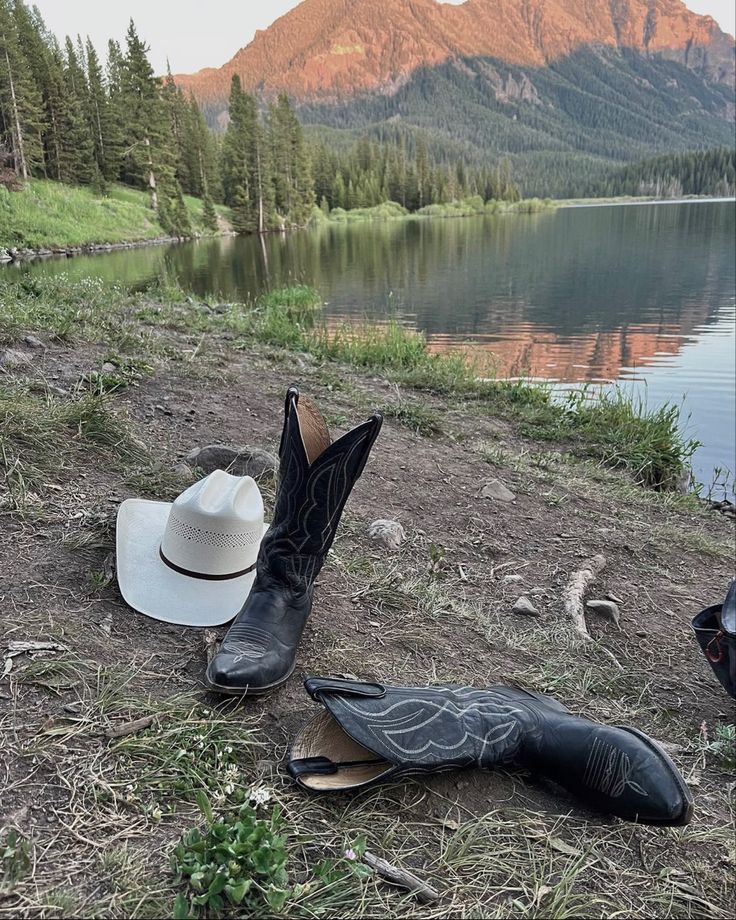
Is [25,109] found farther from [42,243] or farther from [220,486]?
[220,486]

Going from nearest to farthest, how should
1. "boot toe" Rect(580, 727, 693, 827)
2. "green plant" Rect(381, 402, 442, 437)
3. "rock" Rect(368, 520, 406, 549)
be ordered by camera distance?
1. "boot toe" Rect(580, 727, 693, 827)
2. "rock" Rect(368, 520, 406, 549)
3. "green plant" Rect(381, 402, 442, 437)

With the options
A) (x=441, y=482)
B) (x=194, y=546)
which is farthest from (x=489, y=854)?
(x=441, y=482)

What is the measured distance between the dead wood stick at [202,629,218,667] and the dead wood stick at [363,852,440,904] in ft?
2.87

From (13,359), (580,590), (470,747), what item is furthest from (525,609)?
(13,359)

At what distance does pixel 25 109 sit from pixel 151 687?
128ft

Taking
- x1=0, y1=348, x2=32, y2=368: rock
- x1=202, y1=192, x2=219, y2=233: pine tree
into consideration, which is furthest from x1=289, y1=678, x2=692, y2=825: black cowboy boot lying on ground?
x1=202, y1=192, x2=219, y2=233: pine tree

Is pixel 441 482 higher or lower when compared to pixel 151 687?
lower

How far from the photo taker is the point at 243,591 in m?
2.45

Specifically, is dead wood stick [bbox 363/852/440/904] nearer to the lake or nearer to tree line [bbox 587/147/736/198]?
the lake

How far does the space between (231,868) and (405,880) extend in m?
0.39

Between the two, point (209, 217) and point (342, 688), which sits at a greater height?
point (209, 217)

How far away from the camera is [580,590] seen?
3.09 meters

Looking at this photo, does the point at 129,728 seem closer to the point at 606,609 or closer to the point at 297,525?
the point at 297,525

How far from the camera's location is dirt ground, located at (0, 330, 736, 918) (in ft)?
4.66
